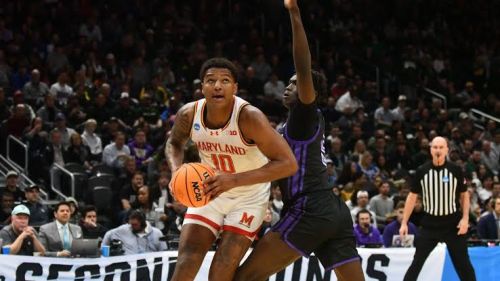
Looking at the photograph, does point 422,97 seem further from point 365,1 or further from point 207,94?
point 207,94

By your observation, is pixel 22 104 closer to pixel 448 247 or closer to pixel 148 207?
pixel 148 207

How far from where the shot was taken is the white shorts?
5992 mm

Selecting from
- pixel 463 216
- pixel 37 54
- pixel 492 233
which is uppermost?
pixel 37 54

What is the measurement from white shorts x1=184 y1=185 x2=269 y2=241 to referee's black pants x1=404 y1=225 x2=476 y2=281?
4.25 metres

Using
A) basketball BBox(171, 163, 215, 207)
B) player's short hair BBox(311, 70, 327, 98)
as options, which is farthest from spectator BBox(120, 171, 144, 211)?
basketball BBox(171, 163, 215, 207)

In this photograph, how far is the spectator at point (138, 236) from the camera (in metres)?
11.9

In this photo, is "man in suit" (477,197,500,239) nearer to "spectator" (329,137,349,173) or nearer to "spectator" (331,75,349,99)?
"spectator" (329,137,349,173)

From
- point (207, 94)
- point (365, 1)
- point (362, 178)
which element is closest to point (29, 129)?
point (362, 178)

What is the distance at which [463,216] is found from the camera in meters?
10.1

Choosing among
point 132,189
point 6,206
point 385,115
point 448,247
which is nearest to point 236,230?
point 448,247

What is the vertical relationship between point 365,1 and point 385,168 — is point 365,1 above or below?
above

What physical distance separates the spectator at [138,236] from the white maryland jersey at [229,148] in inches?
235

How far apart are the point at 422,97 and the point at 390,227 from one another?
30.8 feet

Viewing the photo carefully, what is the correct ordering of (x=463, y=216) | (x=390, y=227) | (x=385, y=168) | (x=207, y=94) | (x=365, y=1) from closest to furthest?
(x=207, y=94)
(x=463, y=216)
(x=390, y=227)
(x=385, y=168)
(x=365, y=1)
